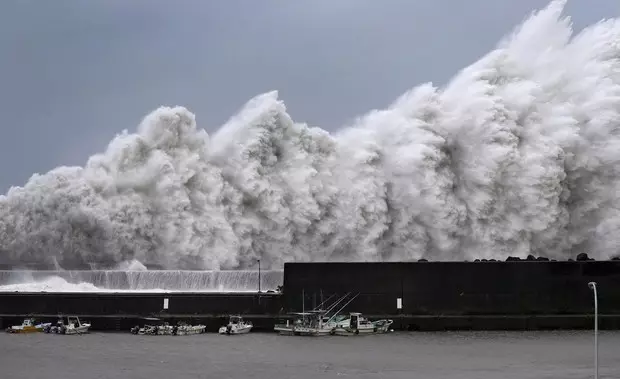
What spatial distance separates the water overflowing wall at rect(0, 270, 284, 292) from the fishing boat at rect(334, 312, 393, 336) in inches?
141

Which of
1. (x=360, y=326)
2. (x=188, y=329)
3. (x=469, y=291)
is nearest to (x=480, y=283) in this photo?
(x=469, y=291)

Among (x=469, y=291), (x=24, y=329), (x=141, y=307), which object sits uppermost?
(x=469, y=291)

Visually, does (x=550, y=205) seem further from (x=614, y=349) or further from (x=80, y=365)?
(x=80, y=365)

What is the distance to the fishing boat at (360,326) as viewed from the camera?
3378 cm

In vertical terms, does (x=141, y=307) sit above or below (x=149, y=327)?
above

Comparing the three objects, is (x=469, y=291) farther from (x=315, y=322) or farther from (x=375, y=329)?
(x=315, y=322)

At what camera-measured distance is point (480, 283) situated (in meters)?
33.9

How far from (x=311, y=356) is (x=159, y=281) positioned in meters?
9.59

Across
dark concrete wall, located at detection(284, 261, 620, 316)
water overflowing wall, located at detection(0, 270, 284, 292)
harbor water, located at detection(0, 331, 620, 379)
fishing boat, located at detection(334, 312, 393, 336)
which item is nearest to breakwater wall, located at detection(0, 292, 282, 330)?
harbor water, located at detection(0, 331, 620, 379)

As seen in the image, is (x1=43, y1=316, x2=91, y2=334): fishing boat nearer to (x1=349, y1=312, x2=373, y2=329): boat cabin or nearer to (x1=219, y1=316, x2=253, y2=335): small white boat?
(x1=219, y1=316, x2=253, y2=335): small white boat

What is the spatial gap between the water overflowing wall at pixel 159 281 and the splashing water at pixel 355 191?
8.45 ft

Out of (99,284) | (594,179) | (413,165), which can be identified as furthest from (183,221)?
(594,179)

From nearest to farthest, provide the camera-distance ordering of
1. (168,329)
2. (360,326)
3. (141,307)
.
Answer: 1. (360,326)
2. (168,329)
3. (141,307)

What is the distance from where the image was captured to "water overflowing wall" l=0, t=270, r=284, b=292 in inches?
1453
